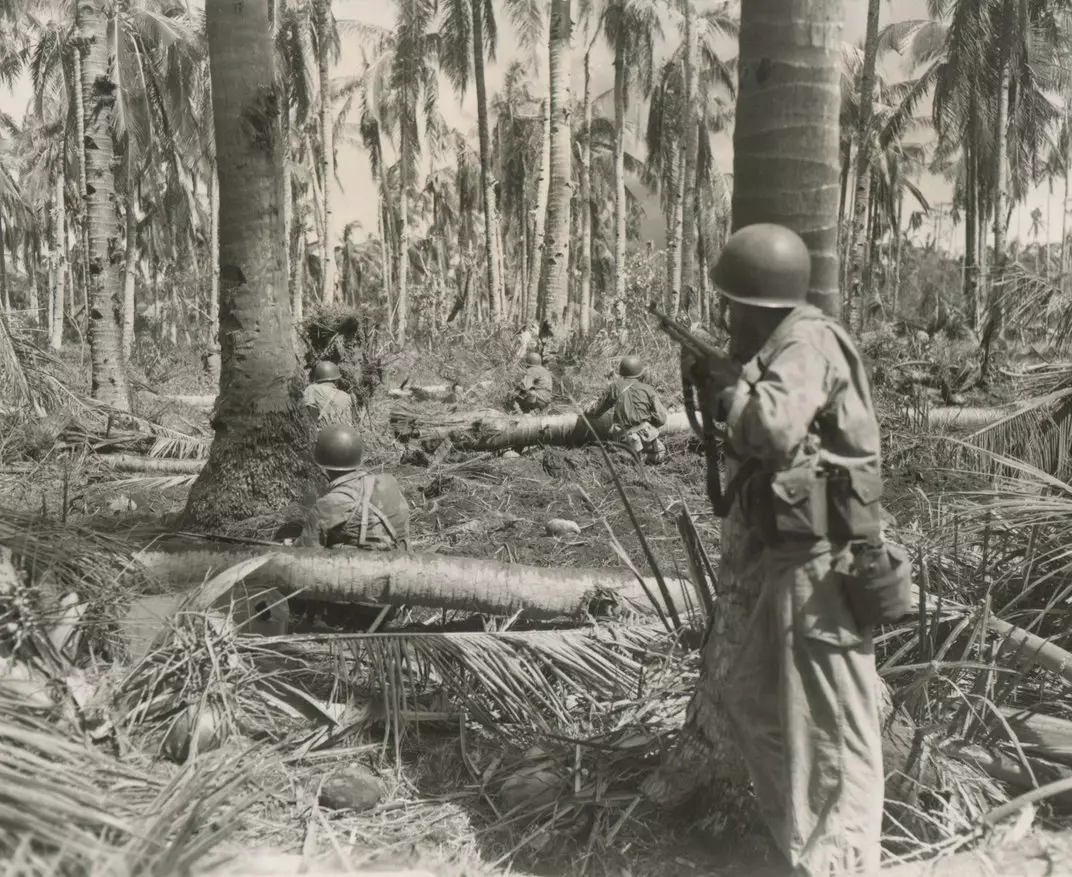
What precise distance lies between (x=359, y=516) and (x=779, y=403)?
10.3 ft

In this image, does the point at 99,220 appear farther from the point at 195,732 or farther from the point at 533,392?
the point at 195,732

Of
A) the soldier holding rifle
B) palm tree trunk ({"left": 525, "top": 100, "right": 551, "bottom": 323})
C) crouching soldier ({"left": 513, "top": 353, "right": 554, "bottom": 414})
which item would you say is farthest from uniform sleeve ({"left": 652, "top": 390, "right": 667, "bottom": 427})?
palm tree trunk ({"left": 525, "top": 100, "right": 551, "bottom": 323})

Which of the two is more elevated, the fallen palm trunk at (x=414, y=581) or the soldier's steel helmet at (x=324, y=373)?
the soldier's steel helmet at (x=324, y=373)

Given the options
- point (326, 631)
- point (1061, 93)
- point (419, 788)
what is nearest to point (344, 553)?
point (326, 631)

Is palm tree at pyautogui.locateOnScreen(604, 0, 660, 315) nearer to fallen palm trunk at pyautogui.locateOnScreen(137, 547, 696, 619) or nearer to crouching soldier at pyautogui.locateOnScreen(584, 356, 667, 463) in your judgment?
crouching soldier at pyautogui.locateOnScreen(584, 356, 667, 463)

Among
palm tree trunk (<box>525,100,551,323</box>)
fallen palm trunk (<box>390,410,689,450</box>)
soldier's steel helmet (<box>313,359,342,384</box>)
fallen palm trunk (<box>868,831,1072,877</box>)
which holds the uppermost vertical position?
palm tree trunk (<box>525,100,551,323</box>)

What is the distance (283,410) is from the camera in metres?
6.42

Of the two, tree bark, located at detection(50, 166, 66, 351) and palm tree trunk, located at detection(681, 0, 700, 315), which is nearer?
palm tree trunk, located at detection(681, 0, 700, 315)

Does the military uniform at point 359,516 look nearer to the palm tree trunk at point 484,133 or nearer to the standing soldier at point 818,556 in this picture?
the standing soldier at point 818,556

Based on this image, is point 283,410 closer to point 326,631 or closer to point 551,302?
point 326,631

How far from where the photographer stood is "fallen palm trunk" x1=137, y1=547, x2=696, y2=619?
460 centimetres

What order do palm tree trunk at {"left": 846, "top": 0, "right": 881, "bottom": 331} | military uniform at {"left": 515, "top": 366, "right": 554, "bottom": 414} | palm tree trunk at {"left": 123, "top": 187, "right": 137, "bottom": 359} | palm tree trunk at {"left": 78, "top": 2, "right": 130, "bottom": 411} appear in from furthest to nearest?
1. palm tree trunk at {"left": 123, "top": 187, "right": 137, "bottom": 359}
2. palm tree trunk at {"left": 846, "top": 0, "right": 881, "bottom": 331}
3. military uniform at {"left": 515, "top": 366, "right": 554, "bottom": 414}
4. palm tree trunk at {"left": 78, "top": 2, "right": 130, "bottom": 411}

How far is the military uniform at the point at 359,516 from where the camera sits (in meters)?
5.11

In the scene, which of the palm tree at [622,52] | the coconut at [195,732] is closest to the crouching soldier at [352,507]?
the coconut at [195,732]
